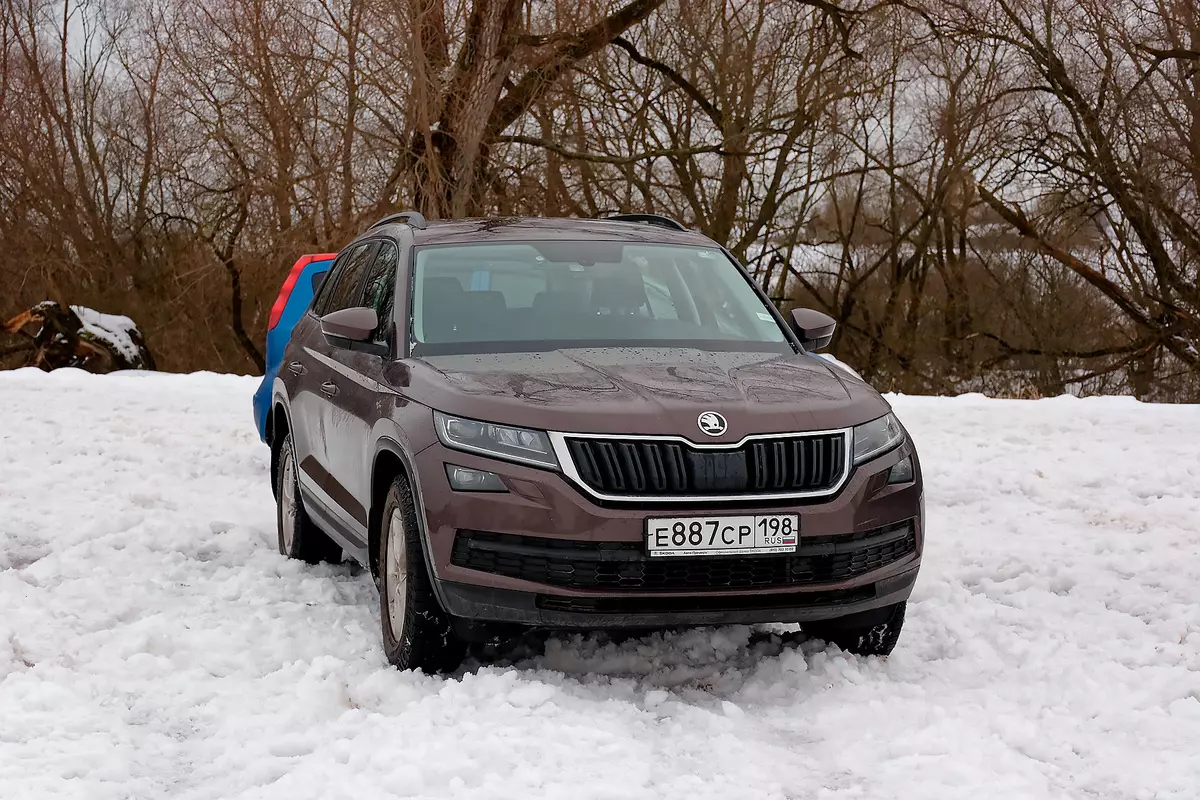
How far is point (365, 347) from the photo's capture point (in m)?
5.66

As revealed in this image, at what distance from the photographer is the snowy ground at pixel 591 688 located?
12.9ft

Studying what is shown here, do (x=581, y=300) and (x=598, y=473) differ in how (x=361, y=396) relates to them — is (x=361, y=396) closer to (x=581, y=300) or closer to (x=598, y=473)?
(x=581, y=300)

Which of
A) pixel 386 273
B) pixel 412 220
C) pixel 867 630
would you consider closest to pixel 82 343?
pixel 412 220

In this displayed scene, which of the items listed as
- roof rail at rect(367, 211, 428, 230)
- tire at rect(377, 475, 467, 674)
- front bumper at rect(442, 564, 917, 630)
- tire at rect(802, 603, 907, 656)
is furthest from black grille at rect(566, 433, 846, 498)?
roof rail at rect(367, 211, 428, 230)

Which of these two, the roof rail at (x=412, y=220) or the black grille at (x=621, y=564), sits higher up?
the roof rail at (x=412, y=220)

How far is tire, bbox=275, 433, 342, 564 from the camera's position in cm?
693

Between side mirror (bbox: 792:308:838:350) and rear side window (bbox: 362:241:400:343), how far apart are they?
69.8 inches

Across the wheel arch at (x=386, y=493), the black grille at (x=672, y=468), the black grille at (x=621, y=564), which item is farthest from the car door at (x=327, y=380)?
the black grille at (x=672, y=468)

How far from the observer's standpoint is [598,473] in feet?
14.6

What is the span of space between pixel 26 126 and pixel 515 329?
91.3 feet

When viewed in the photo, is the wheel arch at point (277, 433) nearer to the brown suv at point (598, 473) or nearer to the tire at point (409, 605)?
the brown suv at point (598, 473)

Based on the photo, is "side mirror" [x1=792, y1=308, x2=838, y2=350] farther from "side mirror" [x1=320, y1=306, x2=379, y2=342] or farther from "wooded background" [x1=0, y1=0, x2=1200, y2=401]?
"wooded background" [x1=0, y1=0, x2=1200, y2=401]

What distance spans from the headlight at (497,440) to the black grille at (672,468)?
10cm

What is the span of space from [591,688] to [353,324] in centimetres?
184
